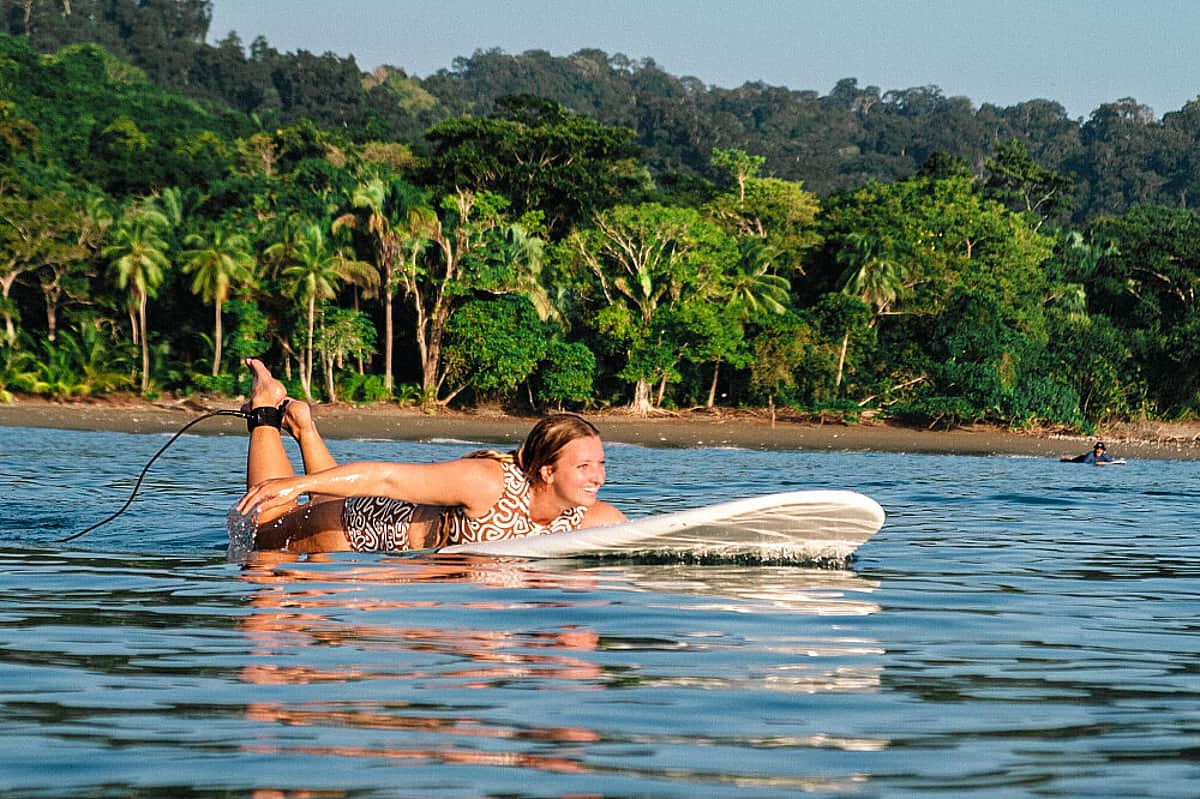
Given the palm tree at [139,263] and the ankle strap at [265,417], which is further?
the palm tree at [139,263]

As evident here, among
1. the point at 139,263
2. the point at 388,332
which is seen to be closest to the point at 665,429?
the point at 388,332

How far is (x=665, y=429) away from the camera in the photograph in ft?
144

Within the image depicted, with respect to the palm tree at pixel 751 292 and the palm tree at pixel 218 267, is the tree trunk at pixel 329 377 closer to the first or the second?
the palm tree at pixel 218 267

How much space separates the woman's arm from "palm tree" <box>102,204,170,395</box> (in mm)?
40626

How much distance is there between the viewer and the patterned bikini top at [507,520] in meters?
7.63

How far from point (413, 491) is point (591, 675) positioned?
Answer: 260 centimetres

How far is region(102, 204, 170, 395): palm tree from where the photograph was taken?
46.9m

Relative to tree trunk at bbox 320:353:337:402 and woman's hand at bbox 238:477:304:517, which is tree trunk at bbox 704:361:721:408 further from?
woman's hand at bbox 238:477:304:517

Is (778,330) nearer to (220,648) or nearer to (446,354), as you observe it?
(446,354)

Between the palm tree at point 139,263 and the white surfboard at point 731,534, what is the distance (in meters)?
40.4

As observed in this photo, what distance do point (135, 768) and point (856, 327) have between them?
49674 mm

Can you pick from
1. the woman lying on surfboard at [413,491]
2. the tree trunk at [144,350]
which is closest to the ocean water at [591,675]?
the woman lying on surfboard at [413,491]

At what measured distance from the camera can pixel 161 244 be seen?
48.8 metres

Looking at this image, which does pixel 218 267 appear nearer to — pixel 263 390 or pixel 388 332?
pixel 388 332
